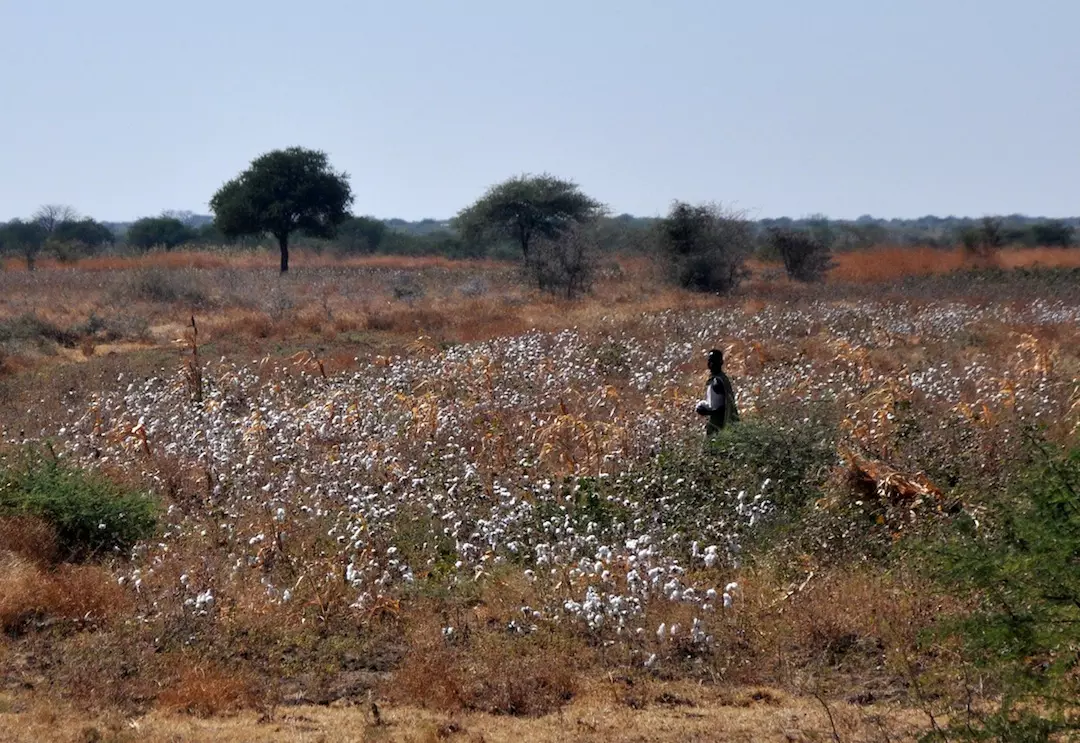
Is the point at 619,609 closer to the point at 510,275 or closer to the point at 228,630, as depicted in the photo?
the point at 228,630

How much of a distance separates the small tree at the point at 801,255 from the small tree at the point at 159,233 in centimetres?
4106

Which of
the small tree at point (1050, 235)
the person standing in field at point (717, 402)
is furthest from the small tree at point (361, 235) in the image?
the person standing in field at point (717, 402)

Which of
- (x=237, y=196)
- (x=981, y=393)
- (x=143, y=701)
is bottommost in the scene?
(x=143, y=701)

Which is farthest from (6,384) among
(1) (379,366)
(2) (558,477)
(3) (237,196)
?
(3) (237,196)

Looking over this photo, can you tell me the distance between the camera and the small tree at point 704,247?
31438 mm

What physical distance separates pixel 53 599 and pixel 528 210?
42.9m

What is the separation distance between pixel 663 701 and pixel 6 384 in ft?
42.8

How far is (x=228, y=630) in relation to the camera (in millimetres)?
6105

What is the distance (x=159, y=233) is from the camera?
2665 inches

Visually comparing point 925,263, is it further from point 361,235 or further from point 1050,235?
point 361,235

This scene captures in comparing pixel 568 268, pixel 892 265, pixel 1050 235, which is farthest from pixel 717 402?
pixel 1050 235

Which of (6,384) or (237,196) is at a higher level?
(237,196)

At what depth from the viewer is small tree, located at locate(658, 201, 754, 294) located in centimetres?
3144

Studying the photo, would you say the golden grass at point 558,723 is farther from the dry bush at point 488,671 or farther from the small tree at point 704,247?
the small tree at point 704,247
